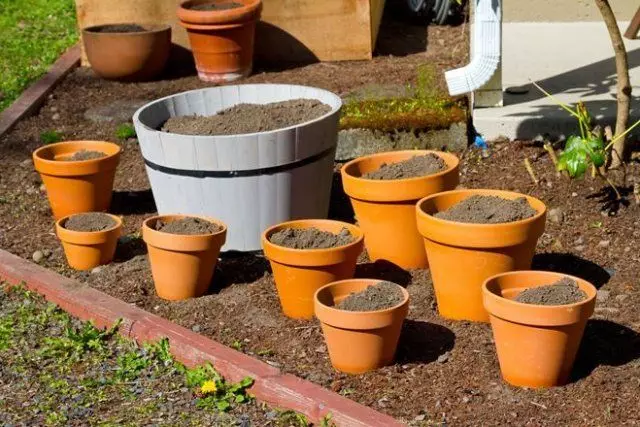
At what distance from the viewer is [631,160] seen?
5973 millimetres

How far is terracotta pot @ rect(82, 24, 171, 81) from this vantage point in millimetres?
8375

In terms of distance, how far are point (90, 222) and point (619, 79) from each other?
103 inches

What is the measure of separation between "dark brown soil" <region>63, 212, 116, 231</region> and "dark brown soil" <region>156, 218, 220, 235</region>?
0.46 m

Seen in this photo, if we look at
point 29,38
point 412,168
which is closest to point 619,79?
point 412,168

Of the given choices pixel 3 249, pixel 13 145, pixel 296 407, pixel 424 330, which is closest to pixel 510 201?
pixel 424 330

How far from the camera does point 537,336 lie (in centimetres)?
407

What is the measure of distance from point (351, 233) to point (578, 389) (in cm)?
123

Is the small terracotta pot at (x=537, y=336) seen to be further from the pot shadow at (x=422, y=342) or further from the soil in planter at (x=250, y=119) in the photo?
the soil in planter at (x=250, y=119)

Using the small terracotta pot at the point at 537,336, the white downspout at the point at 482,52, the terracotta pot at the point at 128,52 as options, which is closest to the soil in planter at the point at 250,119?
the white downspout at the point at 482,52

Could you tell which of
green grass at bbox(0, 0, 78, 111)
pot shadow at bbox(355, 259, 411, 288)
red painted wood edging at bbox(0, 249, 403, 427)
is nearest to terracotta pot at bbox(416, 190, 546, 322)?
pot shadow at bbox(355, 259, 411, 288)

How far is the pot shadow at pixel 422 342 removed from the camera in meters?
4.46

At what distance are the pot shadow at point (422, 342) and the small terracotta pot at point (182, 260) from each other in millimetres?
921

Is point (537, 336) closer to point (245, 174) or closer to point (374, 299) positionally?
point (374, 299)

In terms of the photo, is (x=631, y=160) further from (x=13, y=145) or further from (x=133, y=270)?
(x=13, y=145)
